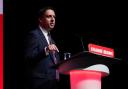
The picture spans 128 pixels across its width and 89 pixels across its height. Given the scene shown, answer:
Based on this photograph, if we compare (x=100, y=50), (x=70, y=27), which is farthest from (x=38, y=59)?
(x=70, y=27)

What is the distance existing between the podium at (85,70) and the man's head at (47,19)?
473 millimetres

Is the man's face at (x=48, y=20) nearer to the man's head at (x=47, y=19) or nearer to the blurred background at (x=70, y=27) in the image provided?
the man's head at (x=47, y=19)

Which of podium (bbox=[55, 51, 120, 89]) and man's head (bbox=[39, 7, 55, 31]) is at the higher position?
man's head (bbox=[39, 7, 55, 31])

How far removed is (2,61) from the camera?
3164 mm

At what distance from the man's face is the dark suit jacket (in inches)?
4.5

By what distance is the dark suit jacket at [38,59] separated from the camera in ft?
8.89

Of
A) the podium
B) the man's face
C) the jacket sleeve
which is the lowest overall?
the podium

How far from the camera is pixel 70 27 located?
3.81m

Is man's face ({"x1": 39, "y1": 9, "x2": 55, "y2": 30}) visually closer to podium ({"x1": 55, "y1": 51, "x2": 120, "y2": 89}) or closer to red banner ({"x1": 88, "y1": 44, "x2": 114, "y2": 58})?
podium ({"x1": 55, "y1": 51, "x2": 120, "y2": 89})

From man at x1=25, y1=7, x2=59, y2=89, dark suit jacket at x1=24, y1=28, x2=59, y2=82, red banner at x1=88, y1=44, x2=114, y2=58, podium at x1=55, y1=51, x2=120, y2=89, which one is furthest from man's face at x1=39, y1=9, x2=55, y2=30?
red banner at x1=88, y1=44, x2=114, y2=58

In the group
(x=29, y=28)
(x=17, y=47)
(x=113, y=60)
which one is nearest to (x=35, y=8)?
(x=29, y=28)

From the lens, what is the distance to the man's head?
2828 millimetres

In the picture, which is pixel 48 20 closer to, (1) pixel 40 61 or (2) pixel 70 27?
(1) pixel 40 61

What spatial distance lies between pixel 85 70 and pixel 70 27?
1.38 meters
